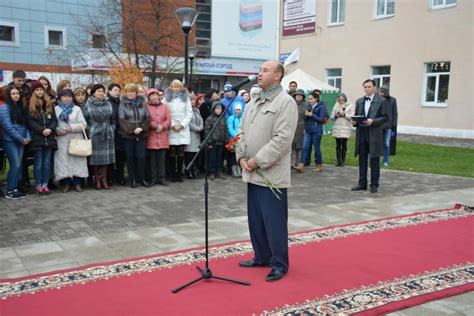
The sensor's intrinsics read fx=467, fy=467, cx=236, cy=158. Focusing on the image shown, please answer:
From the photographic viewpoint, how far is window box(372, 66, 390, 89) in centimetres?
2290

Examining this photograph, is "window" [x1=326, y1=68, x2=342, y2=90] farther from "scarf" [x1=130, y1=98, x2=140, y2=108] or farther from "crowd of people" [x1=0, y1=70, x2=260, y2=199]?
"scarf" [x1=130, y1=98, x2=140, y2=108]

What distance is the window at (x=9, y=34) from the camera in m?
31.4

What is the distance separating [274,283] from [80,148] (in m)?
4.91

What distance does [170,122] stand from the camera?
8.80 meters

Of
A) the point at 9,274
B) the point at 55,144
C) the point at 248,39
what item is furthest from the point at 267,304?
the point at 248,39

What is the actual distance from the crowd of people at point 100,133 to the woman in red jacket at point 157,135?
0.06ft

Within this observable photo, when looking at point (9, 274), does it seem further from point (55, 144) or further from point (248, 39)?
point (248, 39)

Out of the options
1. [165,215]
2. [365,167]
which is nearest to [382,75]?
[365,167]

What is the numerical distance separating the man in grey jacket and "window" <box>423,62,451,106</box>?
1817 cm

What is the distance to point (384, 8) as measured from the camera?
896 inches

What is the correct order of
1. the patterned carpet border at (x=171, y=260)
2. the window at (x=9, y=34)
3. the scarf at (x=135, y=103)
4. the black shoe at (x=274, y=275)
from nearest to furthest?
1. the patterned carpet border at (x=171, y=260)
2. the black shoe at (x=274, y=275)
3. the scarf at (x=135, y=103)
4. the window at (x=9, y=34)

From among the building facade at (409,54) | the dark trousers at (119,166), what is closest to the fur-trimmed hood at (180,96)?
the dark trousers at (119,166)

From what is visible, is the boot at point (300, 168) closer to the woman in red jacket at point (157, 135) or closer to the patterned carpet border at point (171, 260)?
the woman in red jacket at point (157, 135)

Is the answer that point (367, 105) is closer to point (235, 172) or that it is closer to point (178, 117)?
point (235, 172)
